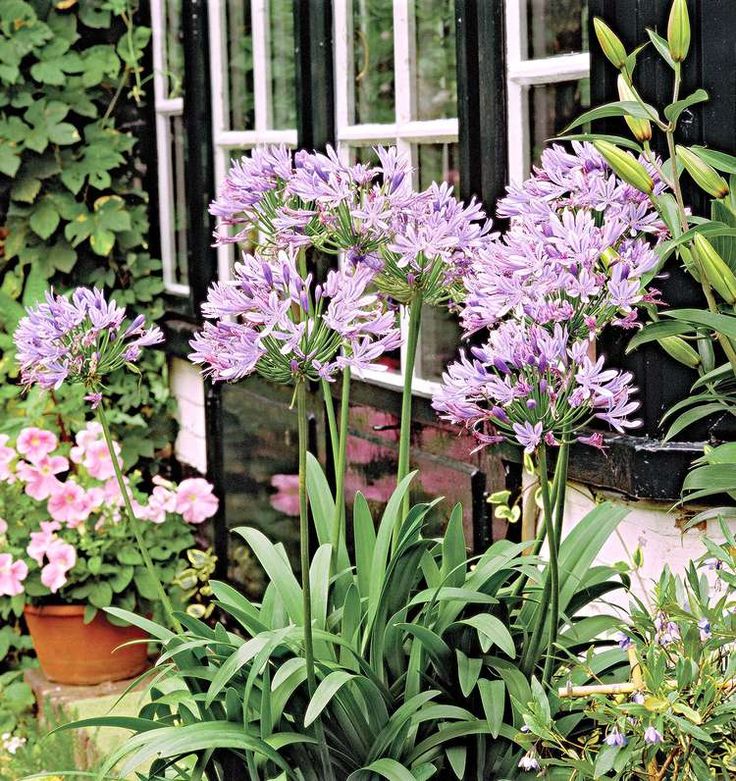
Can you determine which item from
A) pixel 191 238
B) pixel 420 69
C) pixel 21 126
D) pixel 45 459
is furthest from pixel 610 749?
pixel 21 126

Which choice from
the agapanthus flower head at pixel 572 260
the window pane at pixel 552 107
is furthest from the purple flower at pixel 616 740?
the window pane at pixel 552 107

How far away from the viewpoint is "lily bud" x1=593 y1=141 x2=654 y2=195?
157 cm

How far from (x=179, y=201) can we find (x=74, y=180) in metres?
0.42

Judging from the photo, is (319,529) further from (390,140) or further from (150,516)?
(150,516)

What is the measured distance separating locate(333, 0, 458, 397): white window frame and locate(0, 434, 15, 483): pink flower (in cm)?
130

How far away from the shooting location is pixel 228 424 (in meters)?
4.22

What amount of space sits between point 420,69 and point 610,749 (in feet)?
6.06

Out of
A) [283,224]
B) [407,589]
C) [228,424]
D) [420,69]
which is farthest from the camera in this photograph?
[228,424]

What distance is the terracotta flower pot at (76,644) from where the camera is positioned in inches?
157

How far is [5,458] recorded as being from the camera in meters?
3.90

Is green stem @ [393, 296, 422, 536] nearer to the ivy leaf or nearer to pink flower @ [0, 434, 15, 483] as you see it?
pink flower @ [0, 434, 15, 483]

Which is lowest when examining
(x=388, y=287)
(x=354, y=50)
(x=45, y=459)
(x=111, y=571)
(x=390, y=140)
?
(x=111, y=571)

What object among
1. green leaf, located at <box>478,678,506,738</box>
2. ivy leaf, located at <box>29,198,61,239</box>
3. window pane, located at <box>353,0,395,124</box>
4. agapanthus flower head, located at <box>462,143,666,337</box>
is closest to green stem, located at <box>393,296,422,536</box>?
agapanthus flower head, located at <box>462,143,666,337</box>

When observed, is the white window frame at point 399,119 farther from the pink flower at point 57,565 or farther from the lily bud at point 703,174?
the pink flower at point 57,565
